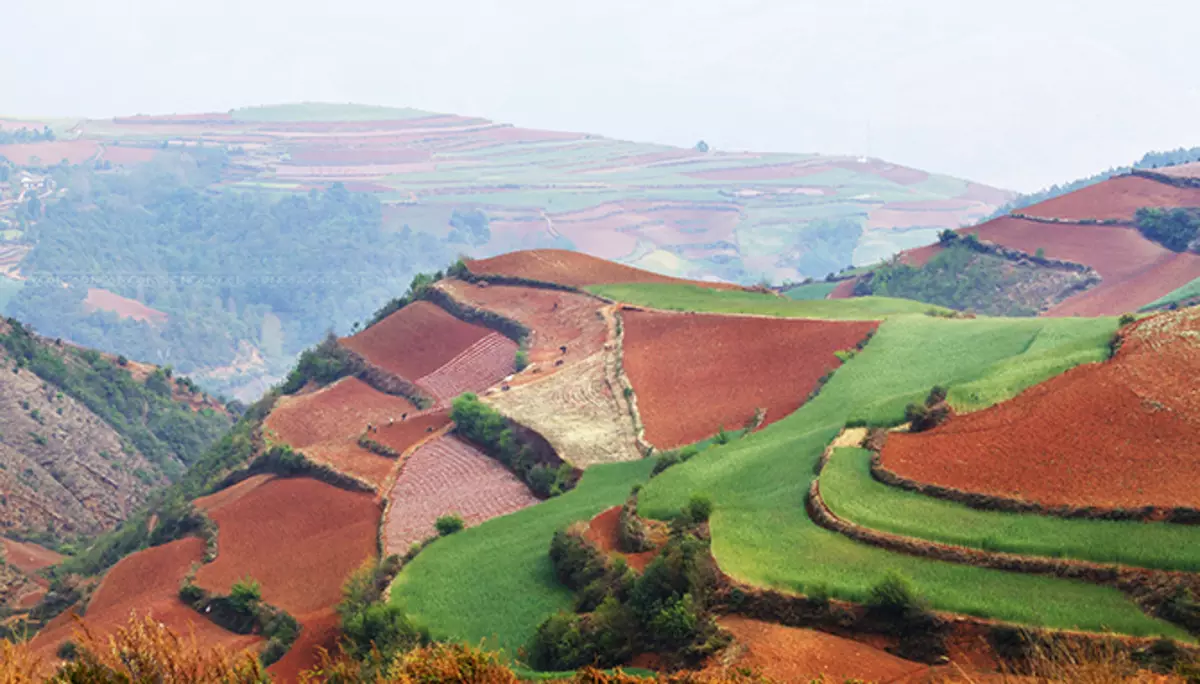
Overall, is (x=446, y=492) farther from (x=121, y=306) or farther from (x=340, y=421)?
(x=121, y=306)

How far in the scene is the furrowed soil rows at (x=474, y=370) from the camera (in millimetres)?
52688

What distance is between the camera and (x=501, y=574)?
98.0 feet

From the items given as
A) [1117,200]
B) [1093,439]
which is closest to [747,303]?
[1093,439]

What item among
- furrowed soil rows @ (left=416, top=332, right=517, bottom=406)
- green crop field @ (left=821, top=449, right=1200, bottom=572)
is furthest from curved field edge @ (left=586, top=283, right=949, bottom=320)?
green crop field @ (left=821, top=449, right=1200, bottom=572)

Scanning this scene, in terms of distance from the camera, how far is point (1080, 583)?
66.7 feet

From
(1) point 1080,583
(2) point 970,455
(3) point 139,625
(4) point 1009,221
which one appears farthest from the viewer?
(4) point 1009,221

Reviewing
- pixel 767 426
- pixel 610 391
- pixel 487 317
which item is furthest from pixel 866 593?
pixel 487 317

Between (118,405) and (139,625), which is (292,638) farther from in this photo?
(118,405)

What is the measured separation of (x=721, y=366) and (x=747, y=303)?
9.22 m

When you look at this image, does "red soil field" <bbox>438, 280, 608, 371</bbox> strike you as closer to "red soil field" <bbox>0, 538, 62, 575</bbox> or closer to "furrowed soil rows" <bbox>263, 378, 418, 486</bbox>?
"furrowed soil rows" <bbox>263, 378, 418, 486</bbox>

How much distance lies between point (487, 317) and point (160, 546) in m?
21.1

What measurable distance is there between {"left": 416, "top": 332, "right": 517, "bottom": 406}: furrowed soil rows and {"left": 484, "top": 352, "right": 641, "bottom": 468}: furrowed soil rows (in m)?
5.13

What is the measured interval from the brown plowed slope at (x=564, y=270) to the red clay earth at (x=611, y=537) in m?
32.0

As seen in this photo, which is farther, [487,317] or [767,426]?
[487,317]
